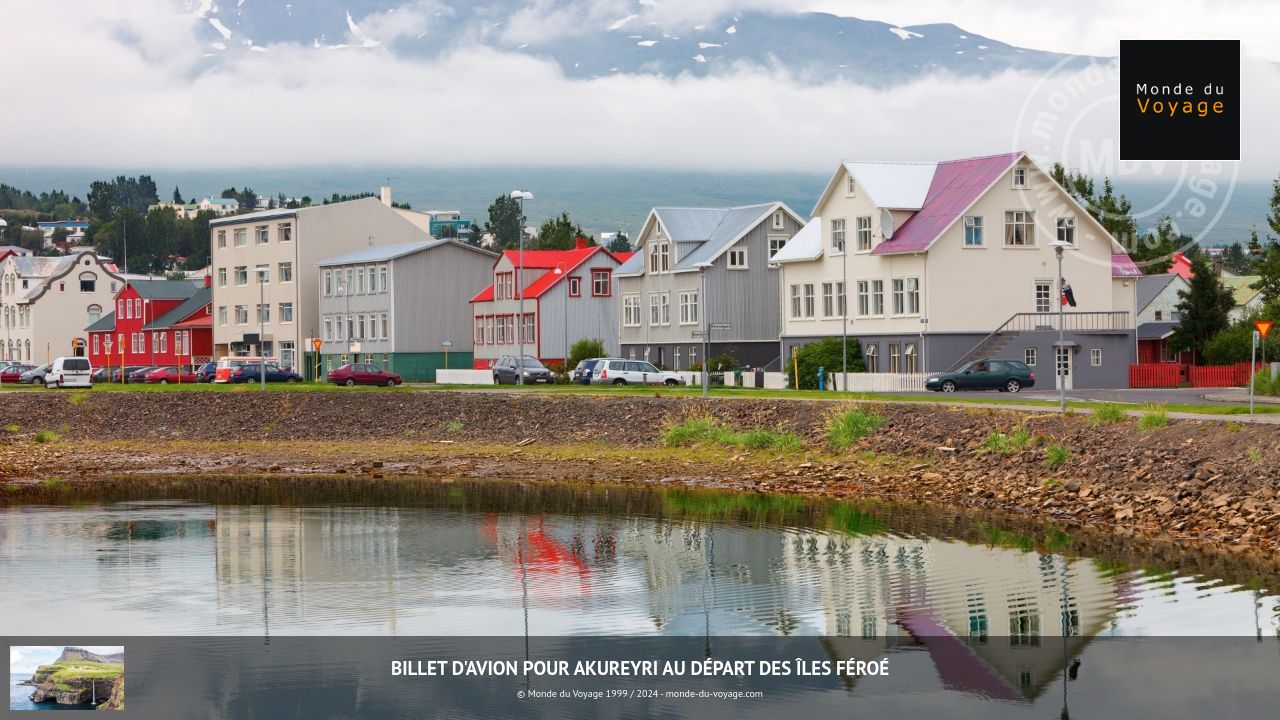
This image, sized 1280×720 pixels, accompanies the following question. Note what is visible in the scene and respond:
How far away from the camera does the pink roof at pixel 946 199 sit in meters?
75.4

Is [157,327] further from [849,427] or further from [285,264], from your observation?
[849,427]

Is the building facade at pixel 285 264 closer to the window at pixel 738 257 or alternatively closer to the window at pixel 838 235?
the window at pixel 738 257

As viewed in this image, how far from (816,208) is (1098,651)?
60.4 m

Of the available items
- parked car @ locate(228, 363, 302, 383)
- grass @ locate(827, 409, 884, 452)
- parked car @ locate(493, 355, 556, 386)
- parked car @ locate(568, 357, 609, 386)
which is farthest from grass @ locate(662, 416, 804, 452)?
parked car @ locate(228, 363, 302, 383)

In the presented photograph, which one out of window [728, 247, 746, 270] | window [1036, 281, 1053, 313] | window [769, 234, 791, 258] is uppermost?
window [769, 234, 791, 258]

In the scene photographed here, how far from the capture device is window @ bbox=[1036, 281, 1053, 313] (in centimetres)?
7675

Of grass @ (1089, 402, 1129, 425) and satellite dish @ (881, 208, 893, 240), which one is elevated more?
satellite dish @ (881, 208, 893, 240)

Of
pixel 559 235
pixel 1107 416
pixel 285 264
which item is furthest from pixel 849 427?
pixel 559 235

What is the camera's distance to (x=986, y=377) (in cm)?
6956

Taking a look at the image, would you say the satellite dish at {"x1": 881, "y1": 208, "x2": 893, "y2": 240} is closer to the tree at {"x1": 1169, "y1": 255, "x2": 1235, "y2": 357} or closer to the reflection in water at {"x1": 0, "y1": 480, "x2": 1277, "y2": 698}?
the tree at {"x1": 1169, "y1": 255, "x2": 1235, "y2": 357}

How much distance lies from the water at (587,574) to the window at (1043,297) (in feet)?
124

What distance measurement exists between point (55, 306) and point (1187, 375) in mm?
113945

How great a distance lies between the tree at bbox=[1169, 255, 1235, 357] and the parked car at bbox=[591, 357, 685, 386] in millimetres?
32733

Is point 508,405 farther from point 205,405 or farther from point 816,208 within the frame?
point 816,208
